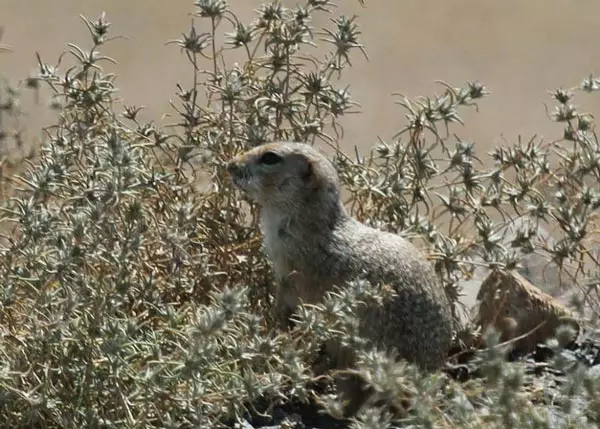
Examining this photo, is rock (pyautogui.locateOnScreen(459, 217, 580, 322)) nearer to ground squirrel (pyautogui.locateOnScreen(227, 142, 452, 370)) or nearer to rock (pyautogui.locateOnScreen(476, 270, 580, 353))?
rock (pyautogui.locateOnScreen(476, 270, 580, 353))

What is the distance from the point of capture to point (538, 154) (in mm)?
5457

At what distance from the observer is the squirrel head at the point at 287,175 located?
5.09 metres

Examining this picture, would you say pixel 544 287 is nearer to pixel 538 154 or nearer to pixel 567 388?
pixel 538 154

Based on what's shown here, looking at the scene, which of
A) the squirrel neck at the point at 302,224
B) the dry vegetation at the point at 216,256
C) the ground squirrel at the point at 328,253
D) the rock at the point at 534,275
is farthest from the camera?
the rock at the point at 534,275

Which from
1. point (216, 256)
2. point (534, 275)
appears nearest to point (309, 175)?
point (216, 256)

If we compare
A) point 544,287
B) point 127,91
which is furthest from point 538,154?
point 127,91

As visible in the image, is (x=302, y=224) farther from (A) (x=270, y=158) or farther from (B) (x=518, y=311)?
(B) (x=518, y=311)

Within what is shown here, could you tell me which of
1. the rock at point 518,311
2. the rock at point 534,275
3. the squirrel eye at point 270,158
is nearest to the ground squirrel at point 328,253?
the squirrel eye at point 270,158

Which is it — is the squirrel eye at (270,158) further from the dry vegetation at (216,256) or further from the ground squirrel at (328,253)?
the dry vegetation at (216,256)

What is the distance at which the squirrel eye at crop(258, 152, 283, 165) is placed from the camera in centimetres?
510

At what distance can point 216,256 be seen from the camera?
5.29 meters

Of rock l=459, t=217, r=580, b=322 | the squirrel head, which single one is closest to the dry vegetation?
rock l=459, t=217, r=580, b=322

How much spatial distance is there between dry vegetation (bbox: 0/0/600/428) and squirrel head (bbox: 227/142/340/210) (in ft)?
0.79

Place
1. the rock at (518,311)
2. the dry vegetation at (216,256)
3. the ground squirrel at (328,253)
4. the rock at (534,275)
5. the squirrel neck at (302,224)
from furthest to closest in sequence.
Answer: the rock at (534,275) < the rock at (518,311) < the squirrel neck at (302,224) < the ground squirrel at (328,253) < the dry vegetation at (216,256)
